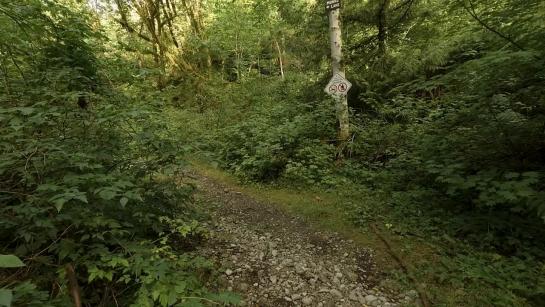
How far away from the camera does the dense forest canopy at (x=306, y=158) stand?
10.1 feet

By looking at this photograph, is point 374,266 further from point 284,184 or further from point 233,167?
point 233,167

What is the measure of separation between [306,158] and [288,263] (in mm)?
3646

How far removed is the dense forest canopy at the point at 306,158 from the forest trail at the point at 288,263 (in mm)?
295

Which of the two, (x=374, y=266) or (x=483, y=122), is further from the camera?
(x=483, y=122)

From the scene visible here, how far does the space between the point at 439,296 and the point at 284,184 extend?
401cm

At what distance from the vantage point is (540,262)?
3703 millimetres

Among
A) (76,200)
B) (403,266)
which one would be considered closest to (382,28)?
(403,266)

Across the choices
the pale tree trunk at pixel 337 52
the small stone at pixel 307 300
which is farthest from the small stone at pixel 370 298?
the pale tree trunk at pixel 337 52

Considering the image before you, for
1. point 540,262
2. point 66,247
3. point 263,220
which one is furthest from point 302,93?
point 66,247

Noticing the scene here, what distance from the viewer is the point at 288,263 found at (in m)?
4.23

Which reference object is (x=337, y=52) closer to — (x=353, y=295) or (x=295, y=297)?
(x=353, y=295)

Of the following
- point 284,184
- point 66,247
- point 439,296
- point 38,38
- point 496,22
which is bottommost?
point 439,296

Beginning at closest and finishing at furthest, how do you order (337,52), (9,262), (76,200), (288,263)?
1. (9,262)
2. (76,200)
3. (288,263)
4. (337,52)

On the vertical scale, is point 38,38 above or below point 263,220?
above
